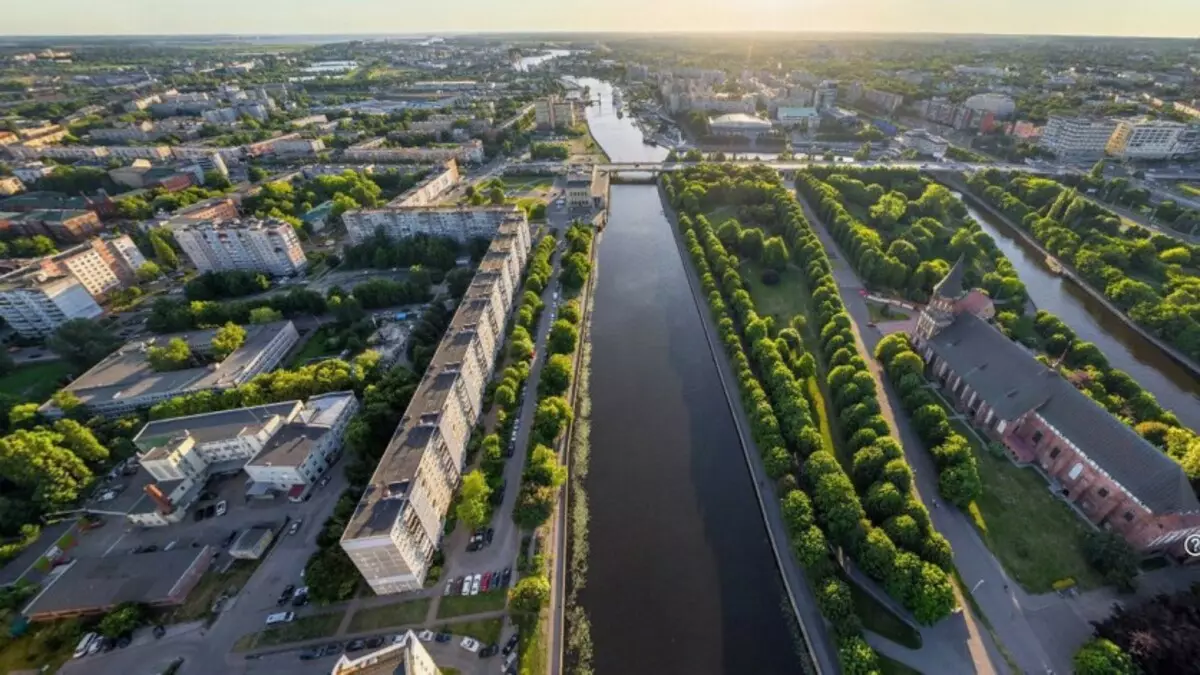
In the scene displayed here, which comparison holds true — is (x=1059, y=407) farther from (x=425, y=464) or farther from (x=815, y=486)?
(x=425, y=464)

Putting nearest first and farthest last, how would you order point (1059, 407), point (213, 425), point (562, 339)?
point (1059, 407) → point (213, 425) → point (562, 339)

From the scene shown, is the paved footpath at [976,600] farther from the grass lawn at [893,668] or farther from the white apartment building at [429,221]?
the white apartment building at [429,221]

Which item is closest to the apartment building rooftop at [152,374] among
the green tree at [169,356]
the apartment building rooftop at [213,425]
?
the green tree at [169,356]

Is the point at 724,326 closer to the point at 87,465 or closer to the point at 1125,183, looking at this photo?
the point at 87,465

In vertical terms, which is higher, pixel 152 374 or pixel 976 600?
pixel 976 600

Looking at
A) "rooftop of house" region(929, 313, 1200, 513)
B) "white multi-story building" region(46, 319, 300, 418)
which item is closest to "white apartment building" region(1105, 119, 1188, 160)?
"rooftop of house" region(929, 313, 1200, 513)

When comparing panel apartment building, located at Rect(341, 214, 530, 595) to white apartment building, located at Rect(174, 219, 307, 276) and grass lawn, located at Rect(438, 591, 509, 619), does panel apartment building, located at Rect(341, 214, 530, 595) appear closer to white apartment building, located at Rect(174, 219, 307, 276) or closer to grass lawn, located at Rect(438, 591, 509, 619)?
grass lawn, located at Rect(438, 591, 509, 619)

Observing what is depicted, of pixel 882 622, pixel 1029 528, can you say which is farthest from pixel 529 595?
pixel 1029 528
